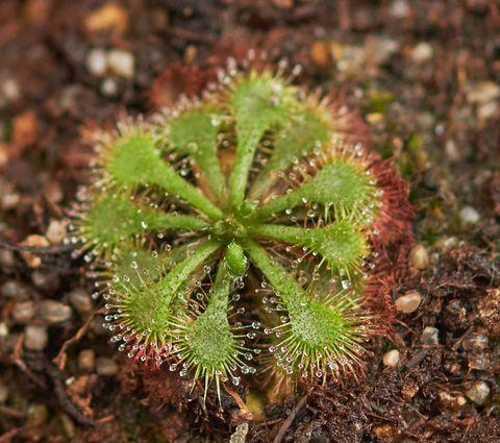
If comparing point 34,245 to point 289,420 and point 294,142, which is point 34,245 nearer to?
point 294,142

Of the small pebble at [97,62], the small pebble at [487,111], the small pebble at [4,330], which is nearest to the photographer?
the small pebble at [4,330]

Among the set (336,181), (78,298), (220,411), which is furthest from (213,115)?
(220,411)

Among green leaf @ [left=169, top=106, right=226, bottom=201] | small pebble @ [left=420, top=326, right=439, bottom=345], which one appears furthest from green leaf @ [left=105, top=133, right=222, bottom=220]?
small pebble @ [left=420, top=326, right=439, bottom=345]

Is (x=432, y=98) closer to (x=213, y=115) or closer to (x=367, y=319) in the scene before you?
(x=213, y=115)

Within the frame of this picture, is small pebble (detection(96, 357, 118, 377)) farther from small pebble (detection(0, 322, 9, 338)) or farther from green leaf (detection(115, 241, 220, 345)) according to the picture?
small pebble (detection(0, 322, 9, 338))

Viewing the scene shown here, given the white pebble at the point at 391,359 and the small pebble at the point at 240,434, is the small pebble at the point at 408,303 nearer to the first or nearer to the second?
the white pebble at the point at 391,359

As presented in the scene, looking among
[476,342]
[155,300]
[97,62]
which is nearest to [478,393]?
[476,342]

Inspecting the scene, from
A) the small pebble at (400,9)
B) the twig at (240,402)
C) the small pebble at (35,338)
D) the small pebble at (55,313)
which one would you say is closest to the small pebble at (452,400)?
the twig at (240,402)
